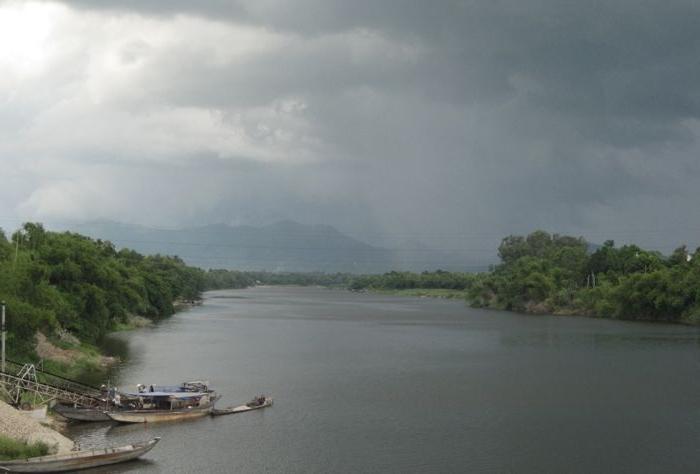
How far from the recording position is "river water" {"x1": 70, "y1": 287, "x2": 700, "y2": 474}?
31641 millimetres

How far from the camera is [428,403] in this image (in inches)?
1692

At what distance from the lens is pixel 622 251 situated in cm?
13325

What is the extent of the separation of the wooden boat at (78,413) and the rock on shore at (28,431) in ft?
11.6

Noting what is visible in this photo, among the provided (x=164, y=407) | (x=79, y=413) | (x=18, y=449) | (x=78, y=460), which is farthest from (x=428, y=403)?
(x=18, y=449)

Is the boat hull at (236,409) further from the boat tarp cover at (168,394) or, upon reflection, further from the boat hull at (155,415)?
the boat tarp cover at (168,394)

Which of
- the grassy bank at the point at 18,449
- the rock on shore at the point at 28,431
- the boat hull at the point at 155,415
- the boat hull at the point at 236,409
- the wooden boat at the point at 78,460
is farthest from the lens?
the boat hull at the point at 236,409

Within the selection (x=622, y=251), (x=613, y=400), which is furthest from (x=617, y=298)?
(x=613, y=400)

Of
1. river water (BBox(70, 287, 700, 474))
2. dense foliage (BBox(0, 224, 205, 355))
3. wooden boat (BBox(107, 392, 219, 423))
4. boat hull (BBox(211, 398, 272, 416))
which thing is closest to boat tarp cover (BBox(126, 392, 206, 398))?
wooden boat (BBox(107, 392, 219, 423))

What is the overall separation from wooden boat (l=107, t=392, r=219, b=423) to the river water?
672 millimetres

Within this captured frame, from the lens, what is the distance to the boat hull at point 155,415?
36.8 m

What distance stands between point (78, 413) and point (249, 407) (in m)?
9.43

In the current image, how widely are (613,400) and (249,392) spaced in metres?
23.5

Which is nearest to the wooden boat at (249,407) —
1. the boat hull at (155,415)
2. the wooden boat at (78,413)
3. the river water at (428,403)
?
the boat hull at (155,415)

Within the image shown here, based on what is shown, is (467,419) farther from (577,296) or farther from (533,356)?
(577,296)
